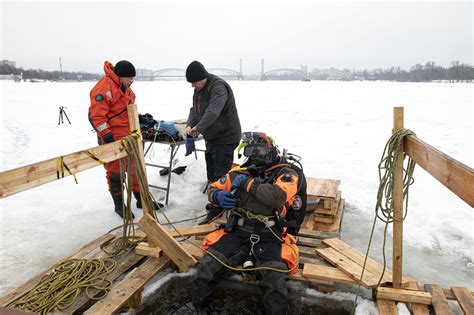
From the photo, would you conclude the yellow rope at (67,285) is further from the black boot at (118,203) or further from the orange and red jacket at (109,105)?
the orange and red jacket at (109,105)

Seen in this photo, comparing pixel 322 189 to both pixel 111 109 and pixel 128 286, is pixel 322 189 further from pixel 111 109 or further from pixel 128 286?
pixel 111 109

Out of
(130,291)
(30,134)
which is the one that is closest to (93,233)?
(130,291)

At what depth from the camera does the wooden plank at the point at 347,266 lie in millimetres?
3040

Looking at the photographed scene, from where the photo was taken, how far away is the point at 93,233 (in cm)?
441

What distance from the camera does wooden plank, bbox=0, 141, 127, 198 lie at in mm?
2189

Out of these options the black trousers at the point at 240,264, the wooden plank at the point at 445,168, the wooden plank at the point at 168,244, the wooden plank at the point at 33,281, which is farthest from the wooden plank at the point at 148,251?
the wooden plank at the point at 445,168

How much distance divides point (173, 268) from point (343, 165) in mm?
4552

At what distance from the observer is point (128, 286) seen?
3.03 meters

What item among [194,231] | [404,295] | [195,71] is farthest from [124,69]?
[404,295]

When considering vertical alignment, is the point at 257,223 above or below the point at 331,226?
above

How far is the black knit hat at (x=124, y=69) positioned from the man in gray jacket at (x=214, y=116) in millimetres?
710

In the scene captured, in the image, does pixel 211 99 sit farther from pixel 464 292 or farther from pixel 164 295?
pixel 464 292

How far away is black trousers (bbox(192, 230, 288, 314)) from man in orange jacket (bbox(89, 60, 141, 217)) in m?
1.68

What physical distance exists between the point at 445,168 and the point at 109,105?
146 inches
